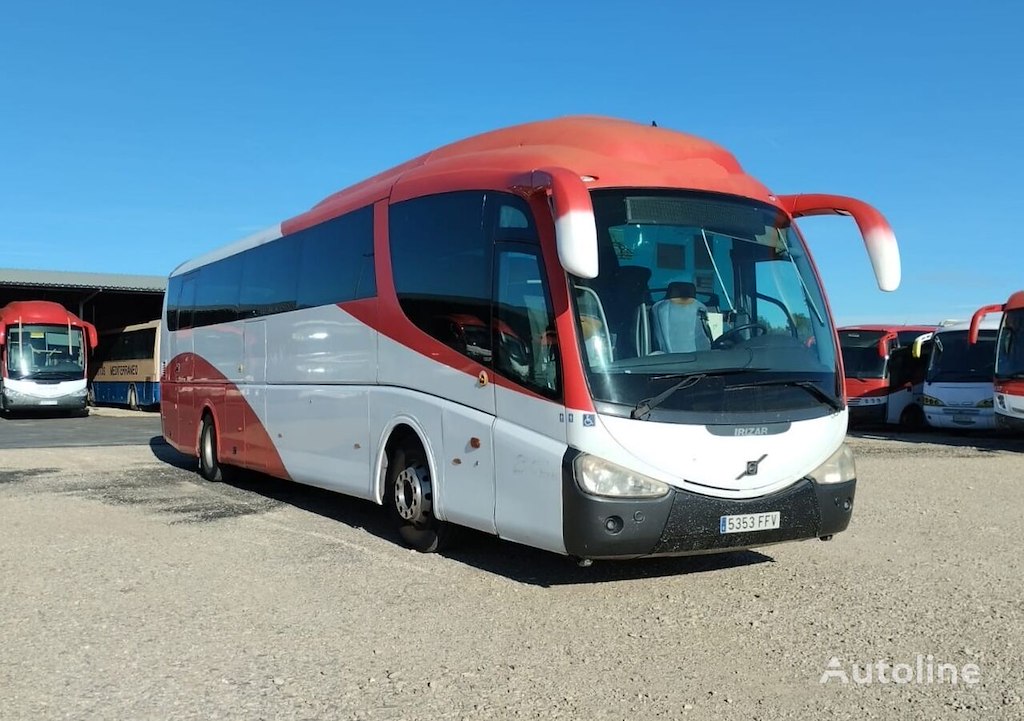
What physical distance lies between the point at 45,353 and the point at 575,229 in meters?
28.8

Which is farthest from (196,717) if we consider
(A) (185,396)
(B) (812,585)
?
(A) (185,396)

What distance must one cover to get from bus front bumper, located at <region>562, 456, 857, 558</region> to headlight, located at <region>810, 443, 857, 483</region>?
0.30 m

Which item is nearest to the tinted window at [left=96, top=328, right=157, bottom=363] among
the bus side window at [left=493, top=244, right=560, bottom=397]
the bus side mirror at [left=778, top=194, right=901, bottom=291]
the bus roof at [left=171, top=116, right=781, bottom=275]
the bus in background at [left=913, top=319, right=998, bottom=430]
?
the bus in background at [left=913, top=319, right=998, bottom=430]

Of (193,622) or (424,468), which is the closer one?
(193,622)

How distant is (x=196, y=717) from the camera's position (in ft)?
13.5

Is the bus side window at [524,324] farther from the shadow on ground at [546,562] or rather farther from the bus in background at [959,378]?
the bus in background at [959,378]

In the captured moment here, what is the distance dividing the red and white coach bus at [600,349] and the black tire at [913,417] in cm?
1759

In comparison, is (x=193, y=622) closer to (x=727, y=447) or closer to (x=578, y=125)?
(x=727, y=447)

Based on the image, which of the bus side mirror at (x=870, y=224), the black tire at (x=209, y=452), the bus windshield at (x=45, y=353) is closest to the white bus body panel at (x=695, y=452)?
the bus side mirror at (x=870, y=224)

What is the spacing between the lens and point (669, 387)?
576 centimetres

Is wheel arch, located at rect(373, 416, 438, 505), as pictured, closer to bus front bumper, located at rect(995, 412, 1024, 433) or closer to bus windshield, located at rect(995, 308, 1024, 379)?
bus front bumper, located at rect(995, 412, 1024, 433)

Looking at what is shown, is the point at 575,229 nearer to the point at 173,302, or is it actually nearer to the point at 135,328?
the point at 173,302

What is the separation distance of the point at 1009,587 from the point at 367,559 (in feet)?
15.1

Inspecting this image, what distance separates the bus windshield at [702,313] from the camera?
5816mm
